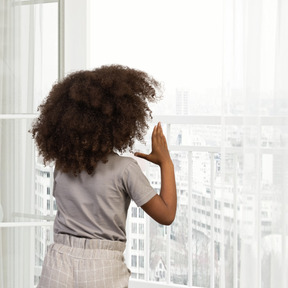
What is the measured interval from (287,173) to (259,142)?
0.16 m

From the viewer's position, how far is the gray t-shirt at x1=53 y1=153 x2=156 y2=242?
4.71 feet

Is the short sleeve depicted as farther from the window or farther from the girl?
the window

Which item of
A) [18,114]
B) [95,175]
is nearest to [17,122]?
[18,114]

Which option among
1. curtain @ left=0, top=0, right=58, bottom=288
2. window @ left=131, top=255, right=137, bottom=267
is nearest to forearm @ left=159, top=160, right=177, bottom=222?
curtain @ left=0, top=0, right=58, bottom=288

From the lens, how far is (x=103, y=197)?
1435mm

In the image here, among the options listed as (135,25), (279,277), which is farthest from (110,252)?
(135,25)

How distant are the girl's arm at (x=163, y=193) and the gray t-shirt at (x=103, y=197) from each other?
0.13ft

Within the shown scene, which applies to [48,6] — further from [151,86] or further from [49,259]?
[49,259]

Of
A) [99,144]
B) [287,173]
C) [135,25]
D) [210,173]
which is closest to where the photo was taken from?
[99,144]

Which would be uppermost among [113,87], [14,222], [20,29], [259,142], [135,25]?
[135,25]

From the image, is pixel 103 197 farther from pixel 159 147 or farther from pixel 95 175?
pixel 159 147

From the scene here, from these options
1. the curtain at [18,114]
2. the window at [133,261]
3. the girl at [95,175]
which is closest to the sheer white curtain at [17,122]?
the curtain at [18,114]

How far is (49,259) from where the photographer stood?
4.76 ft

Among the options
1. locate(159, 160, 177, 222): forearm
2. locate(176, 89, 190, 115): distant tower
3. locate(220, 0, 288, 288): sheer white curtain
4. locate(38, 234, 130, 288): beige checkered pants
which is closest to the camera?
locate(38, 234, 130, 288): beige checkered pants
